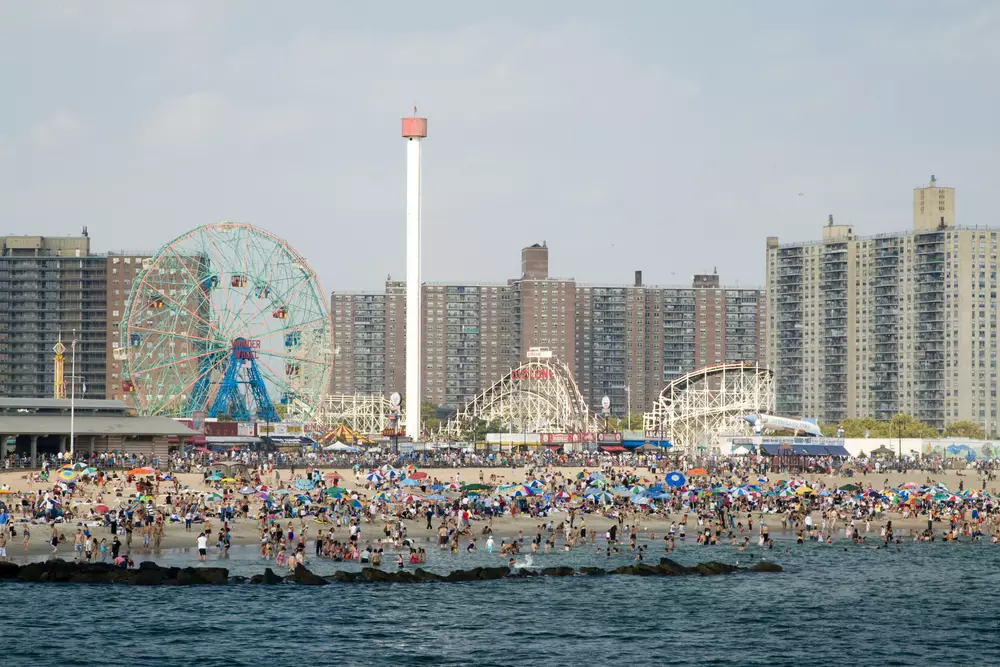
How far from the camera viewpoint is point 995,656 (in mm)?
47438

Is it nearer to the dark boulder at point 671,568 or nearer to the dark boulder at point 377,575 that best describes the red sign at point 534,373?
the dark boulder at point 671,568

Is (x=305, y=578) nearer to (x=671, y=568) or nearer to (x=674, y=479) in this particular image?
(x=671, y=568)

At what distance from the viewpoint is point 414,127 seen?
151 metres

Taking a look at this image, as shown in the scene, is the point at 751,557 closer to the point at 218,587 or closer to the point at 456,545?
the point at 456,545

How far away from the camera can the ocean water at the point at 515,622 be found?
1799 inches

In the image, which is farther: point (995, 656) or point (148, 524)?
point (148, 524)

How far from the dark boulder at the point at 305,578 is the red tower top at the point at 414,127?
9887cm

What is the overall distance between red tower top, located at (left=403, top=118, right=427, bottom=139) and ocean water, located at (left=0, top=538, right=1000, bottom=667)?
302 ft

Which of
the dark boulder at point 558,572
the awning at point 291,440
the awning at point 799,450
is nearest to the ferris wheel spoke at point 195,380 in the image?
the awning at point 291,440

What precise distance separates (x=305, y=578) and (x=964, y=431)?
141168 millimetres

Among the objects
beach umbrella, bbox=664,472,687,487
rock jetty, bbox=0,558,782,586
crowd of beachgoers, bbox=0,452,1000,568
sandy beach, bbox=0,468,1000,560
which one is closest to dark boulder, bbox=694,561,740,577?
crowd of beachgoers, bbox=0,452,1000,568

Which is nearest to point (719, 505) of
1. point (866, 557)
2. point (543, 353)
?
point (866, 557)

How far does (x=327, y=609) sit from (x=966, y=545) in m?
42.1

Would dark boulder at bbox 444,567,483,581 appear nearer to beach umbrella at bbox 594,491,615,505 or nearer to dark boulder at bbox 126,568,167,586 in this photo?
dark boulder at bbox 126,568,167,586
